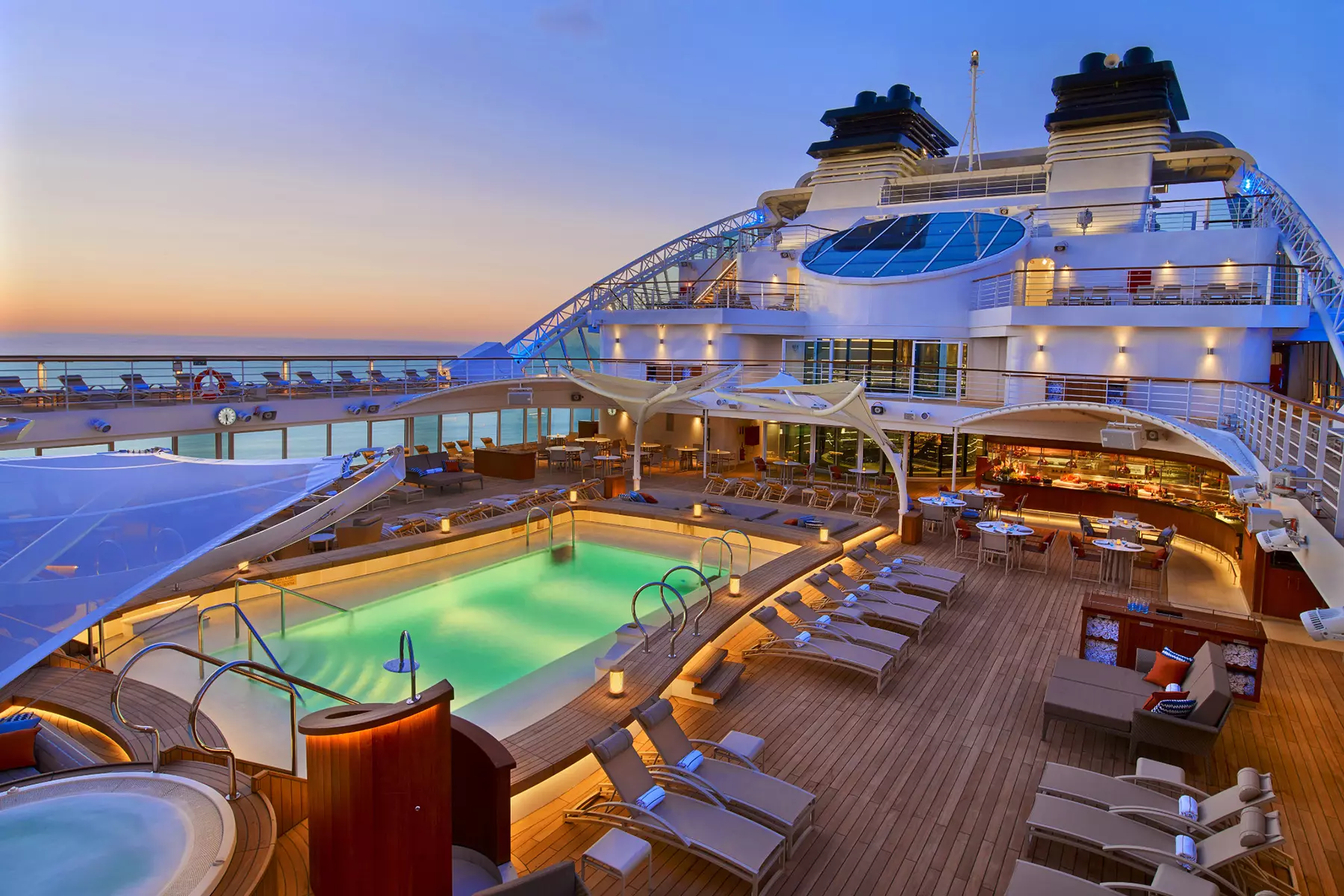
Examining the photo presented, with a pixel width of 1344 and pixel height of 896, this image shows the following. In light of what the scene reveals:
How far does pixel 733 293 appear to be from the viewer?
2106 cm

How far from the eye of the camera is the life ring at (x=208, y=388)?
13359mm

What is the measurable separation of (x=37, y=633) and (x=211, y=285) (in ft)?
83.1

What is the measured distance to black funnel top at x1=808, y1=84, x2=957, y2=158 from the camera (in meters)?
22.6

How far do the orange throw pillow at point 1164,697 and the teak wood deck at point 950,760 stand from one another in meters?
0.37

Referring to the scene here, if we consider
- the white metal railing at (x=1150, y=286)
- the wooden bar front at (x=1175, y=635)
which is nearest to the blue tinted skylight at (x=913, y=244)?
the white metal railing at (x=1150, y=286)

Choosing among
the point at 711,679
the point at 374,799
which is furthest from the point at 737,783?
the point at 374,799

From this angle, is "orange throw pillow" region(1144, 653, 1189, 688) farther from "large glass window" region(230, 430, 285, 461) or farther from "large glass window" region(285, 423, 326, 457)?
"large glass window" region(285, 423, 326, 457)

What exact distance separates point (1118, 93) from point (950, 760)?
20.5 m

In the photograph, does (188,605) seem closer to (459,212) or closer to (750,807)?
(750,807)

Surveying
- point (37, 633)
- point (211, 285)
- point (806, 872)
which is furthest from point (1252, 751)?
point (211, 285)

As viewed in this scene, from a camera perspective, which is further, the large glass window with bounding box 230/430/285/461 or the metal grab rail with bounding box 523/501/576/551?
the large glass window with bounding box 230/430/285/461

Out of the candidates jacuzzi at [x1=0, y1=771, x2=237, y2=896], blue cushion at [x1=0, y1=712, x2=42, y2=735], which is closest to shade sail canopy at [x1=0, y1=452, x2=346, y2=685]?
jacuzzi at [x1=0, y1=771, x2=237, y2=896]

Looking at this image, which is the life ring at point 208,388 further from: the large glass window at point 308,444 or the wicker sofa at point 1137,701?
the large glass window at point 308,444

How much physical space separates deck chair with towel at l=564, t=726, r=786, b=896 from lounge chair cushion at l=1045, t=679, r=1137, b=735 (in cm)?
286
